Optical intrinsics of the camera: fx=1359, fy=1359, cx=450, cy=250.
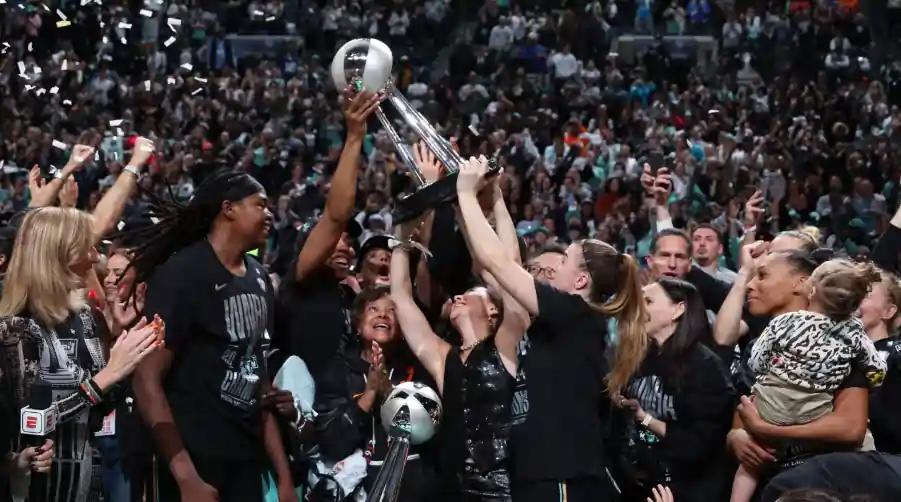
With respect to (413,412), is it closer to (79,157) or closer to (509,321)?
(509,321)

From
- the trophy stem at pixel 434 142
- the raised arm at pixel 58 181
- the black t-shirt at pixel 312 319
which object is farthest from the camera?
the raised arm at pixel 58 181

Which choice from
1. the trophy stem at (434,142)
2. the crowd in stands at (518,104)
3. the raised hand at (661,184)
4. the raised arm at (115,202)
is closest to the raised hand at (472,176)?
the trophy stem at (434,142)

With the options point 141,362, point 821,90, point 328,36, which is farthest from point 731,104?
point 141,362

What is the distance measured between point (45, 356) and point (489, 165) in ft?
5.59

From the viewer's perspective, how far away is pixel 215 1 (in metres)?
24.5

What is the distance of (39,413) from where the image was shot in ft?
14.7

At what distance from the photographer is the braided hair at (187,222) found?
204 inches

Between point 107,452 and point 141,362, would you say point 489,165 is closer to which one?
point 141,362

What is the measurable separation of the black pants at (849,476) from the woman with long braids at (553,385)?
99 centimetres

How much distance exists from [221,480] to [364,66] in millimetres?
1757

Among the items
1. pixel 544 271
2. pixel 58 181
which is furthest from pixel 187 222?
pixel 544 271

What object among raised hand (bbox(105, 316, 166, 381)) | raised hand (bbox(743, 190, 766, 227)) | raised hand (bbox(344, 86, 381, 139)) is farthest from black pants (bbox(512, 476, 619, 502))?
raised hand (bbox(743, 190, 766, 227))

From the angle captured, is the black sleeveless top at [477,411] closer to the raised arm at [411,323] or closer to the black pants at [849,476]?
the raised arm at [411,323]

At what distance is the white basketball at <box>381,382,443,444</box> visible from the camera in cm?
478
